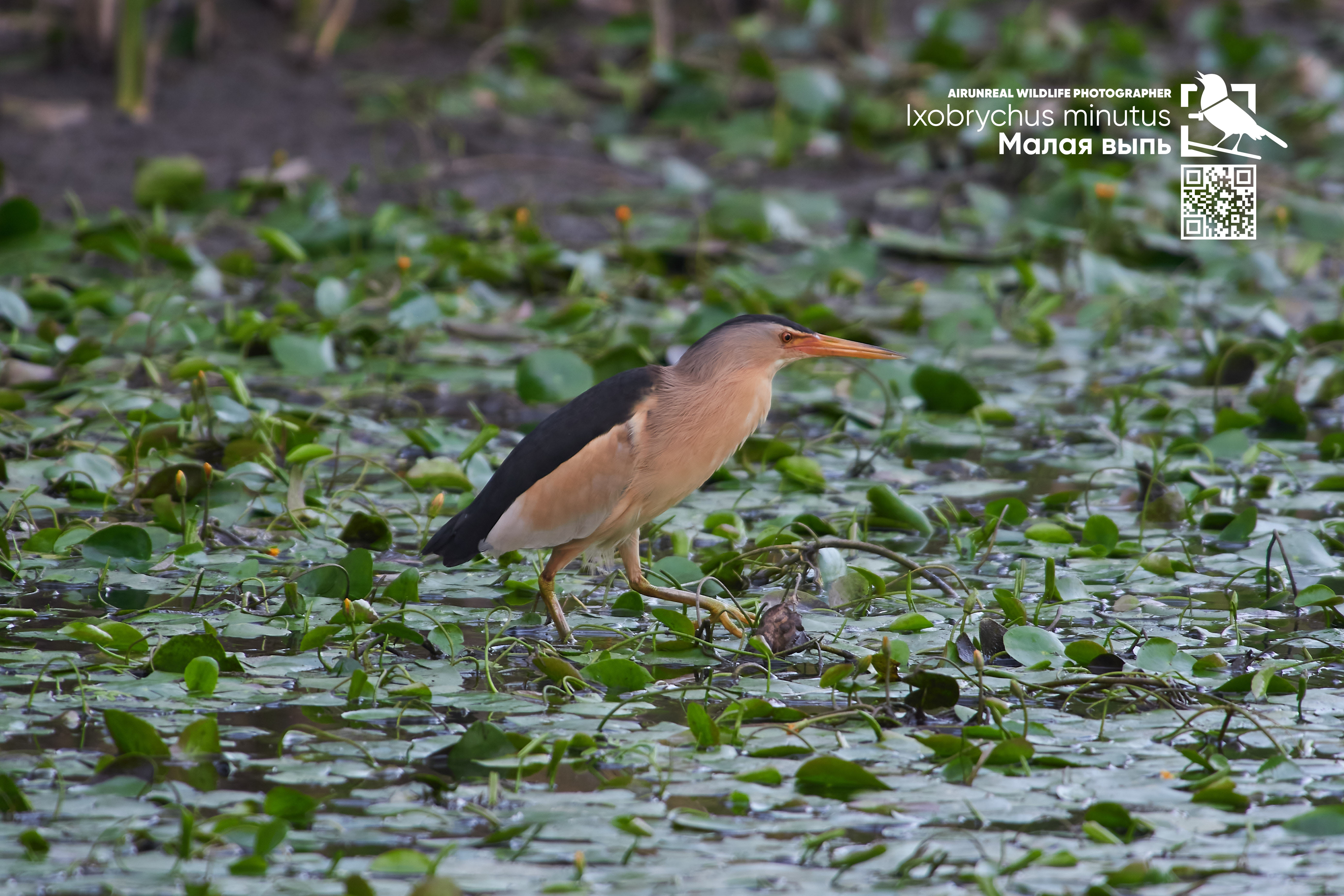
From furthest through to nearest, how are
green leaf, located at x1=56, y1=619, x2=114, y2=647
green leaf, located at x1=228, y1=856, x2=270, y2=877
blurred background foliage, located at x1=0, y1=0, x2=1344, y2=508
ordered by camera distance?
blurred background foliage, located at x1=0, y1=0, x2=1344, y2=508
green leaf, located at x1=56, y1=619, x2=114, y2=647
green leaf, located at x1=228, y1=856, x2=270, y2=877

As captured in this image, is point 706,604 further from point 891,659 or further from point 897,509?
point 897,509

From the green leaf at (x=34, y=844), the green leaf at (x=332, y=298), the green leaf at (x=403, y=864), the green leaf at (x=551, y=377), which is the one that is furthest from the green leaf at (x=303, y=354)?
the green leaf at (x=403, y=864)

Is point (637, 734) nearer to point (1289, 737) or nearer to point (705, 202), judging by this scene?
point (1289, 737)

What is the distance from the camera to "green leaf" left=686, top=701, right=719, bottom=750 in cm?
297

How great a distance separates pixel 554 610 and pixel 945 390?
213 cm

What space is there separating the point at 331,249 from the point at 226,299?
56 cm

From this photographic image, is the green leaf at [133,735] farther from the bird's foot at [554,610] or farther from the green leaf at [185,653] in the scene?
the bird's foot at [554,610]

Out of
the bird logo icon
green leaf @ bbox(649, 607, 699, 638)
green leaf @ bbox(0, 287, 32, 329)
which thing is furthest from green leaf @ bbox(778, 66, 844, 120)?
green leaf @ bbox(649, 607, 699, 638)

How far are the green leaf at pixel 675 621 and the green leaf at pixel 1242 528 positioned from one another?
161cm

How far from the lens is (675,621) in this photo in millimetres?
3604

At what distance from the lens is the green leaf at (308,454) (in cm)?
410

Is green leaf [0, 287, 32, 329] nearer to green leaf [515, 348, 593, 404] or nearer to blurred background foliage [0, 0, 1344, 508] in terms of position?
blurred background foliage [0, 0, 1344, 508]

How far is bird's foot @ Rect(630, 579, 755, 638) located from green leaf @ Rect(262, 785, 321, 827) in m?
1.19

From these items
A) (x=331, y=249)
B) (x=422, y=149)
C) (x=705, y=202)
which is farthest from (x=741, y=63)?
(x=331, y=249)
